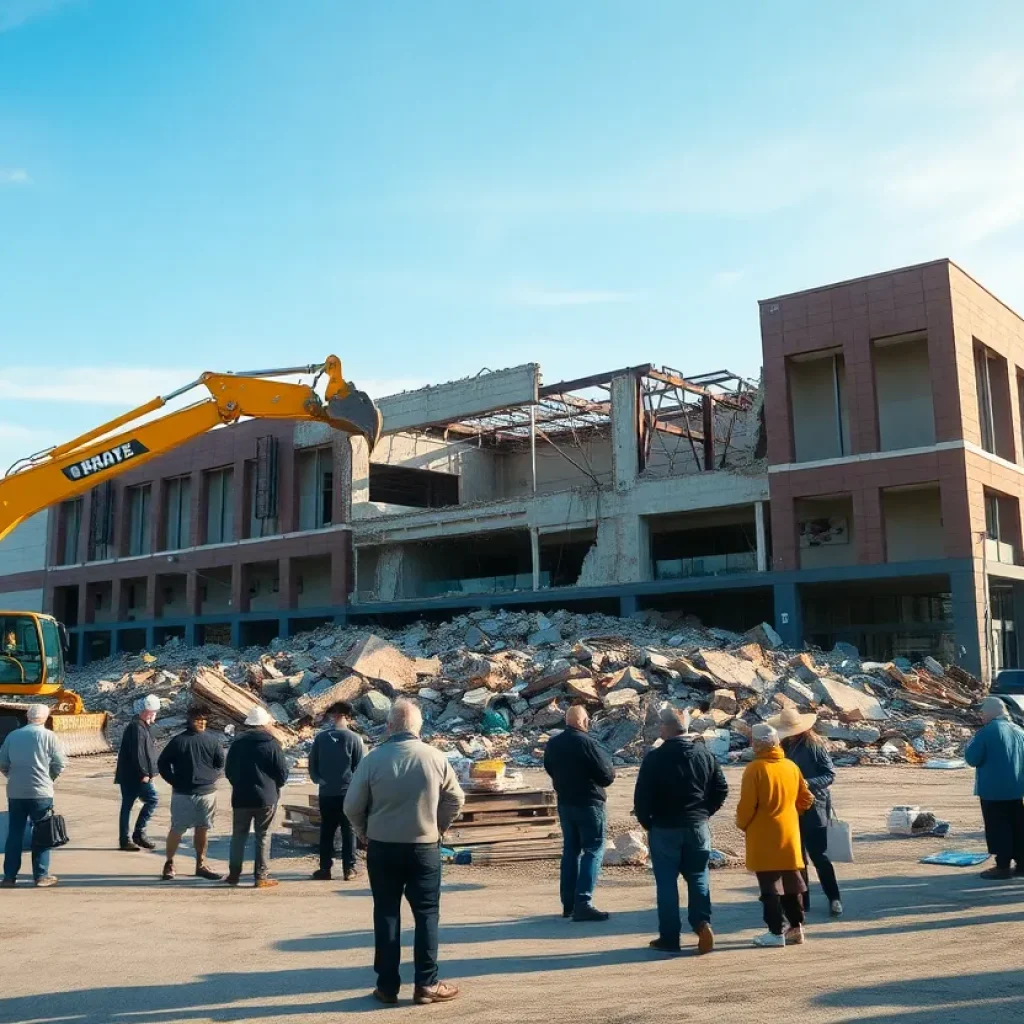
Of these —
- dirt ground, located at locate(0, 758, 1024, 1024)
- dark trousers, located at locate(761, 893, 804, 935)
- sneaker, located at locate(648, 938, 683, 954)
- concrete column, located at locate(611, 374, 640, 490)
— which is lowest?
dirt ground, located at locate(0, 758, 1024, 1024)

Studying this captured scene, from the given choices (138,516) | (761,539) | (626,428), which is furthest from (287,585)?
(761,539)

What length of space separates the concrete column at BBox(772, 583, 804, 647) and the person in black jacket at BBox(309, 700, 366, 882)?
23734 millimetres

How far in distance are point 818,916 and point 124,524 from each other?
51.9m

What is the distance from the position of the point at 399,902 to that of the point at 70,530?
57.2m

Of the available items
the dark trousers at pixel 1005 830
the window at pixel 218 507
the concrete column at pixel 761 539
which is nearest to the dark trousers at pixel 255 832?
the dark trousers at pixel 1005 830

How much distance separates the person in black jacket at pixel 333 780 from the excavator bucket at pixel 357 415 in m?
6.56

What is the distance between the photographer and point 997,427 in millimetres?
34219

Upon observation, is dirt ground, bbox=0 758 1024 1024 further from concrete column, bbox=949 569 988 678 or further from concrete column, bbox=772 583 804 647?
concrete column, bbox=772 583 804 647

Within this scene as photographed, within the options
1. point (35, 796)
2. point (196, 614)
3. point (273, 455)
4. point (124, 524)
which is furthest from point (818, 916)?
point (124, 524)

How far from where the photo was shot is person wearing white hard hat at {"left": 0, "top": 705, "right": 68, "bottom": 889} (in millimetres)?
9109

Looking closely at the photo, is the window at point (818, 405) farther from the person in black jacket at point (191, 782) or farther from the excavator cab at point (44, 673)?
the person in black jacket at point (191, 782)

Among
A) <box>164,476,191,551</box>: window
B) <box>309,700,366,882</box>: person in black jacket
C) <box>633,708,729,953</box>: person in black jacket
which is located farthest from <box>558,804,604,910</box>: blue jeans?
<box>164,476,191,551</box>: window

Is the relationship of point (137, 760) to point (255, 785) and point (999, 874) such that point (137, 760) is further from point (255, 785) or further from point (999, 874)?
point (999, 874)

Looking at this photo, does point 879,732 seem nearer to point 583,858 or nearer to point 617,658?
point 617,658
